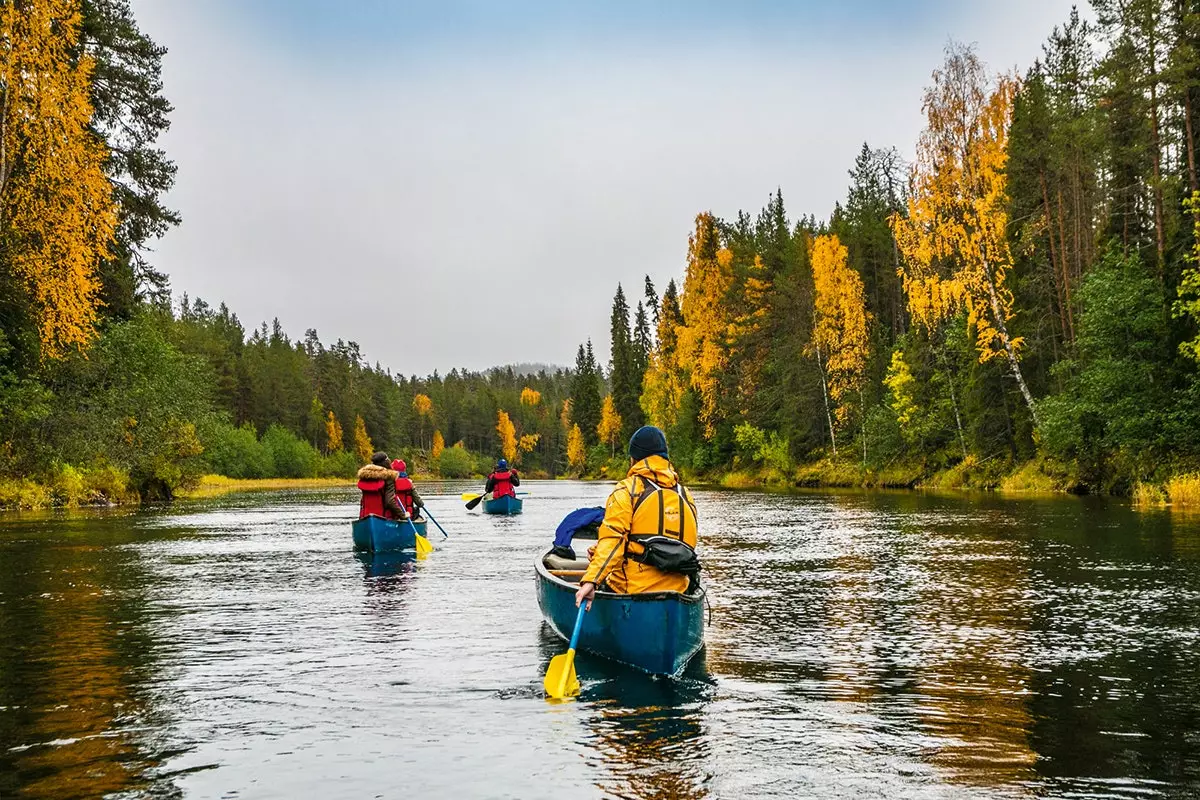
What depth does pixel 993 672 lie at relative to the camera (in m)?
8.88

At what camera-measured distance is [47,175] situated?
2714cm

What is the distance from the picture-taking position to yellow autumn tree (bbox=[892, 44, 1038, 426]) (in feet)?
122

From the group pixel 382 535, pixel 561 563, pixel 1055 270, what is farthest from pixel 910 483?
pixel 561 563

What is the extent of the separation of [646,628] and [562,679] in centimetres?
90

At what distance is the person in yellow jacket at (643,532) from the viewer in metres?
8.80

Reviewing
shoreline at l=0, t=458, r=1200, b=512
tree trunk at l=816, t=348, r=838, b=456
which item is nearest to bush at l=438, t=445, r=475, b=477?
shoreline at l=0, t=458, r=1200, b=512

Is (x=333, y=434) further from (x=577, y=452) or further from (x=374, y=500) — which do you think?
(x=374, y=500)

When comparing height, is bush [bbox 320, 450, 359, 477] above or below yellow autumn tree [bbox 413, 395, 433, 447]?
below

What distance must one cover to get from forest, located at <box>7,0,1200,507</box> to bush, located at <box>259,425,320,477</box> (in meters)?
53.8

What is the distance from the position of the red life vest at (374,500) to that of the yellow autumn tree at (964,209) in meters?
25.6

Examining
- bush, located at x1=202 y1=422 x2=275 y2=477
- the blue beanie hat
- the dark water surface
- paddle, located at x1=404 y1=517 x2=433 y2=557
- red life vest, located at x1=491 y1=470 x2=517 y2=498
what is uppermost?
bush, located at x1=202 y1=422 x2=275 y2=477

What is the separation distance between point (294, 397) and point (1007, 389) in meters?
99.7

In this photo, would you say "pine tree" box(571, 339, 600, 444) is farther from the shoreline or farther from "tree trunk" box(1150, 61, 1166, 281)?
"tree trunk" box(1150, 61, 1166, 281)

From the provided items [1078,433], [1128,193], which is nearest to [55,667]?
[1078,433]
